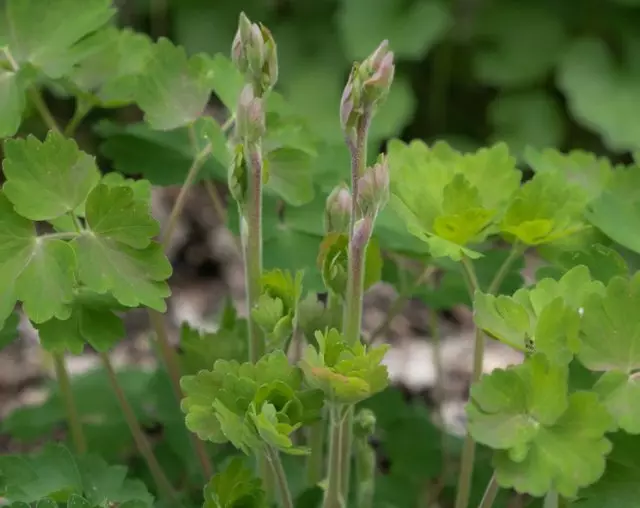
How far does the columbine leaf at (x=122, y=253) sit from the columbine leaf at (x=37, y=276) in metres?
0.02

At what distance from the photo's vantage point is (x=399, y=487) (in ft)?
3.35

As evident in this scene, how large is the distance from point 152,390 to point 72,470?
0.92ft

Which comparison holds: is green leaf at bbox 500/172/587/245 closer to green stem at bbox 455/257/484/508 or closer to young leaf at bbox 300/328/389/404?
green stem at bbox 455/257/484/508

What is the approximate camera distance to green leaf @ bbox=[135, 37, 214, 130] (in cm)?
86

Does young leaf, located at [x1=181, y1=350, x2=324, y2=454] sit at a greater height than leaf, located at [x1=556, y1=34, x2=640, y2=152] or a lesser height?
greater

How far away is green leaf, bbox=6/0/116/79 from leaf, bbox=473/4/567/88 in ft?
5.41

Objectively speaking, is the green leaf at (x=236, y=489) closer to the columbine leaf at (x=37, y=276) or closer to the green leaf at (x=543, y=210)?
the columbine leaf at (x=37, y=276)

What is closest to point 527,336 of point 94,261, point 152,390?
point 94,261

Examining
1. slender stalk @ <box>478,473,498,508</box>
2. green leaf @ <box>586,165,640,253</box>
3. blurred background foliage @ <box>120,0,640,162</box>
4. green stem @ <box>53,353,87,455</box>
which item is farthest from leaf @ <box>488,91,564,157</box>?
slender stalk @ <box>478,473,498,508</box>

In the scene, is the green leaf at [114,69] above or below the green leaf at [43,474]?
above

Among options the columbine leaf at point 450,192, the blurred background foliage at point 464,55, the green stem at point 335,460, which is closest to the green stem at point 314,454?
the green stem at point 335,460

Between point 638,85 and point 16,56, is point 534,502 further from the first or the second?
point 638,85

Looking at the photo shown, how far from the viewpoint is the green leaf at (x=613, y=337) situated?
0.62m

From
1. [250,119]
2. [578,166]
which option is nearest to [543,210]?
[578,166]
